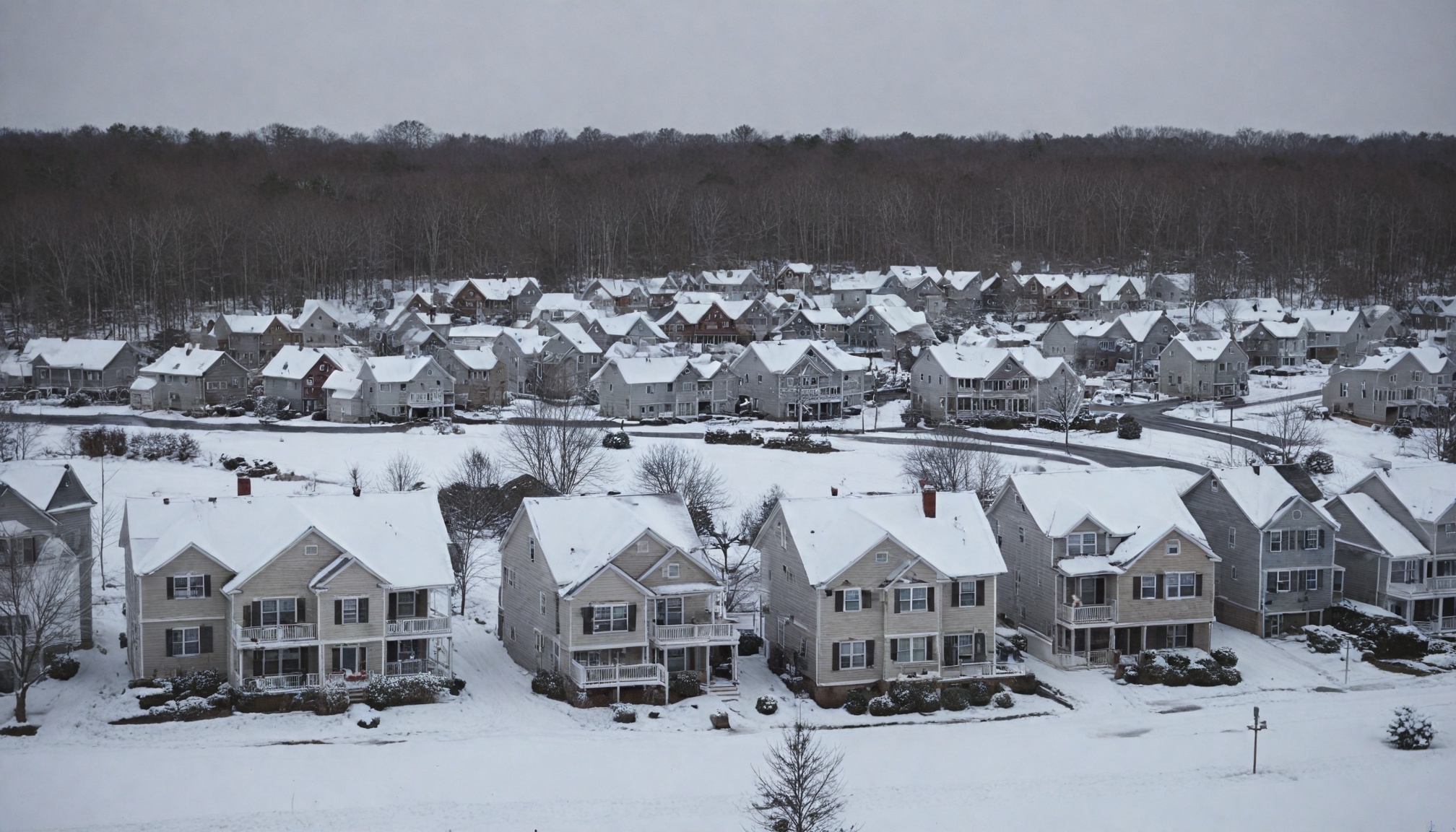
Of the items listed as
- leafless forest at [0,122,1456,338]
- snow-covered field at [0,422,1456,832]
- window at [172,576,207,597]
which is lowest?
snow-covered field at [0,422,1456,832]

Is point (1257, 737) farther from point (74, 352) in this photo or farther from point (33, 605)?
point (74, 352)

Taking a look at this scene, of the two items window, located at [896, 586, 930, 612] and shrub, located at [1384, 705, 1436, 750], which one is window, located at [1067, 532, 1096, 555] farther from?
shrub, located at [1384, 705, 1436, 750]

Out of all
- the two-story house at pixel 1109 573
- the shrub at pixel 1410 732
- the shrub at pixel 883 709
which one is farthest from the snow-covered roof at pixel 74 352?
the shrub at pixel 1410 732

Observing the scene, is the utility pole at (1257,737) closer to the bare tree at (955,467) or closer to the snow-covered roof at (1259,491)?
the snow-covered roof at (1259,491)

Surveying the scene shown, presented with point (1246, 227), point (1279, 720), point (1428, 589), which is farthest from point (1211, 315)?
point (1279, 720)

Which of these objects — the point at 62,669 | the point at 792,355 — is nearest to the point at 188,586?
the point at 62,669

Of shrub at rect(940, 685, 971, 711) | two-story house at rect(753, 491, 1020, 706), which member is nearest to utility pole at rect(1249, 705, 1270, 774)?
two-story house at rect(753, 491, 1020, 706)
